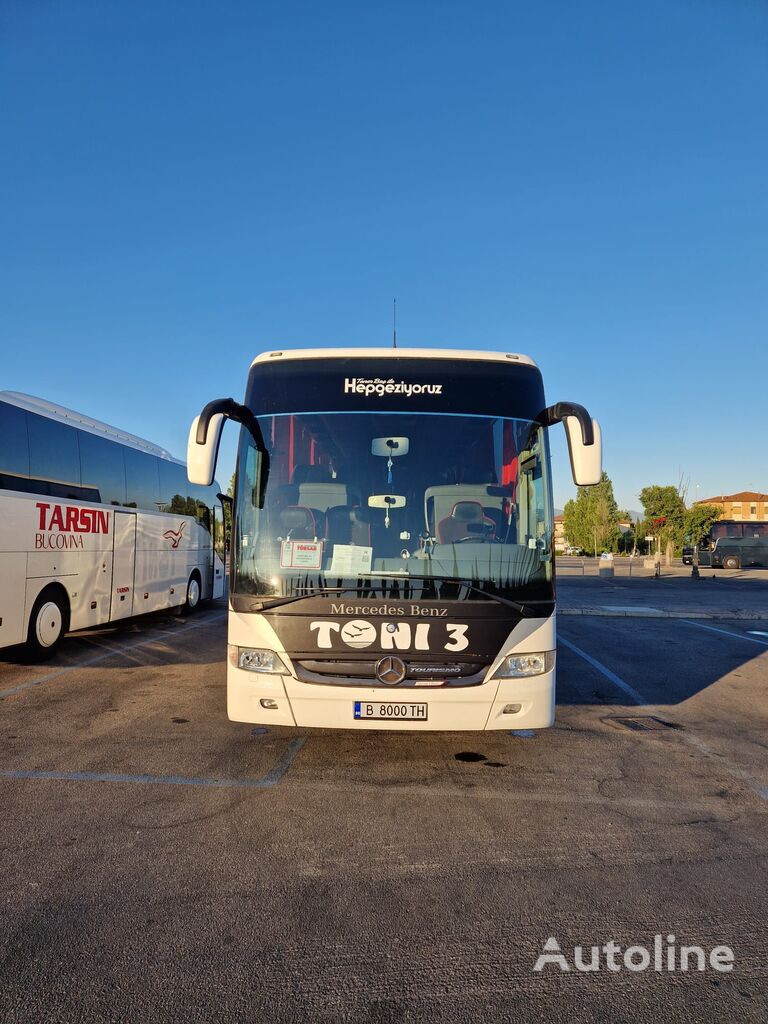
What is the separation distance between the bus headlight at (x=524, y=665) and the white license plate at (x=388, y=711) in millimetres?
611

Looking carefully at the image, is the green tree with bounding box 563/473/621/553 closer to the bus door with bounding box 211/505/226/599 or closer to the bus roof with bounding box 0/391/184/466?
the bus door with bounding box 211/505/226/599

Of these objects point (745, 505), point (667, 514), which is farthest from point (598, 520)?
point (745, 505)

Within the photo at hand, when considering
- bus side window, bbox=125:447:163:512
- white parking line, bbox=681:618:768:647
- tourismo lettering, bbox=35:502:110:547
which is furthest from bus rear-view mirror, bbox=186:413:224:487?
white parking line, bbox=681:618:768:647

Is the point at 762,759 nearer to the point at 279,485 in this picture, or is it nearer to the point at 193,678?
the point at 279,485

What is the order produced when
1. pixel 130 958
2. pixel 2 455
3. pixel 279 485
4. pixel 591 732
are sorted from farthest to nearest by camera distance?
pixel 2 455 → pixel 591 732 → pixel 279 485 → pixel 130 958

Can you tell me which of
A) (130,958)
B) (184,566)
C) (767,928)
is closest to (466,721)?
(767,928)

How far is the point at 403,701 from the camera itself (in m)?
4.57

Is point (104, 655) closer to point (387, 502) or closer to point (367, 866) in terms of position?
point (387, 502)

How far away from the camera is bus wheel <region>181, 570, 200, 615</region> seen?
14.8 meters

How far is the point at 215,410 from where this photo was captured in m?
4.89

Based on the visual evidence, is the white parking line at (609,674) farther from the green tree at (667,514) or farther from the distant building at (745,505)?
the distant building at (745,505)

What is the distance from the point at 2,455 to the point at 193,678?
3.60 metres

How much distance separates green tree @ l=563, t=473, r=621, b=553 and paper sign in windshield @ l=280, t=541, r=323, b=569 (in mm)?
72312

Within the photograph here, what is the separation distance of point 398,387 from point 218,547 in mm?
12709
